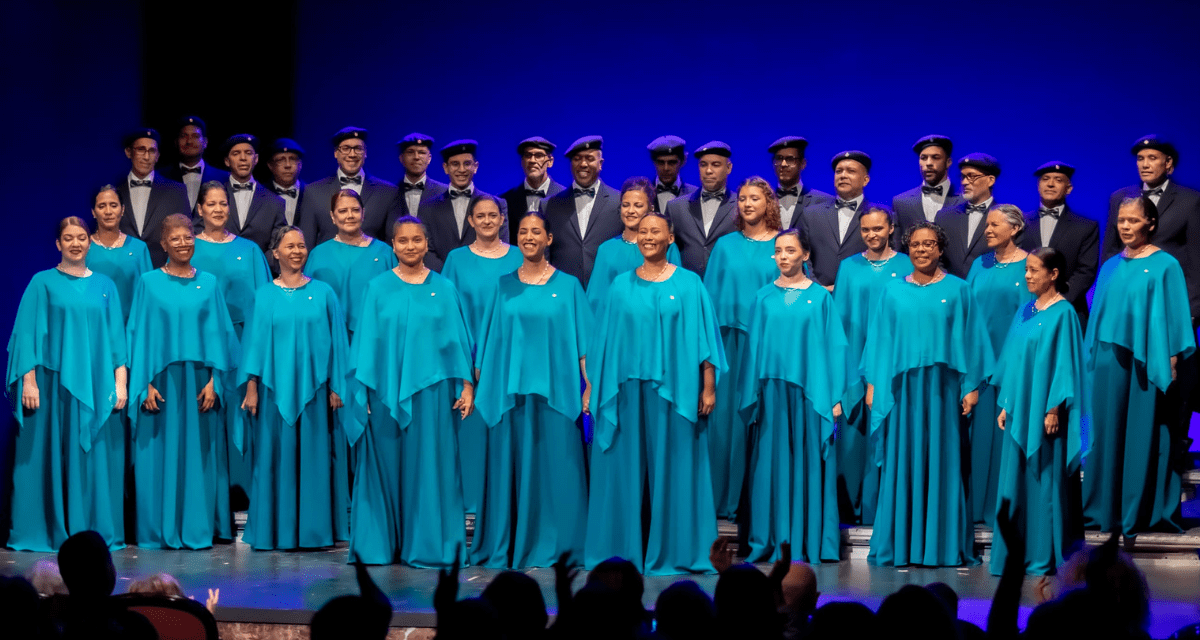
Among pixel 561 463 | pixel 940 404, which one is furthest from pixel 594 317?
pixel 940 404

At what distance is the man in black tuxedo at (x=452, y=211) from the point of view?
25.4 ft

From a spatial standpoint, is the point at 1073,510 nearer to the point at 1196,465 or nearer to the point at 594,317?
the point at 1196,465

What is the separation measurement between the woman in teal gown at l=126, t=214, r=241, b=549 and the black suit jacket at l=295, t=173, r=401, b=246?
2.75ft

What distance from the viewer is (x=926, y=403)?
6465 mm

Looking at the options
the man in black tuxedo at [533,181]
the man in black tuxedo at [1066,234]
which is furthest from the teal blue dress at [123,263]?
the man in black tuxedo at [1066,234]

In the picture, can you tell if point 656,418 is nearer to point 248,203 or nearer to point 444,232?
point 444,232

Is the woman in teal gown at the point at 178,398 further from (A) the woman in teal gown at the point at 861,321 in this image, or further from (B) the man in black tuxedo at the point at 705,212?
(A) the woman in teal gown at the point at 861,321

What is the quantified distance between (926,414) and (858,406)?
620 mm

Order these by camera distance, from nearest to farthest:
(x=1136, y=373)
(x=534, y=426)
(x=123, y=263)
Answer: (x=534, y=426), (x=1136, y=373), (x=123, y=263)

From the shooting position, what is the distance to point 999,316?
6.93 metres

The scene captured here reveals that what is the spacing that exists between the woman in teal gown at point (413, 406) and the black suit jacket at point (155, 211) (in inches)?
71.6

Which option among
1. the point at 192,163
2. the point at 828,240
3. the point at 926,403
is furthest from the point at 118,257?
the point at 926,403

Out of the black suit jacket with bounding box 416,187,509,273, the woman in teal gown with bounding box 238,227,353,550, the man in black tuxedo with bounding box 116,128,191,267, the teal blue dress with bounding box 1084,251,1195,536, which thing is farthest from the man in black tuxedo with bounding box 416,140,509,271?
the teal blue dress with bounding box 1084,251,1195,536

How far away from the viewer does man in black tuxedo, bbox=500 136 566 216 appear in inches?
314
